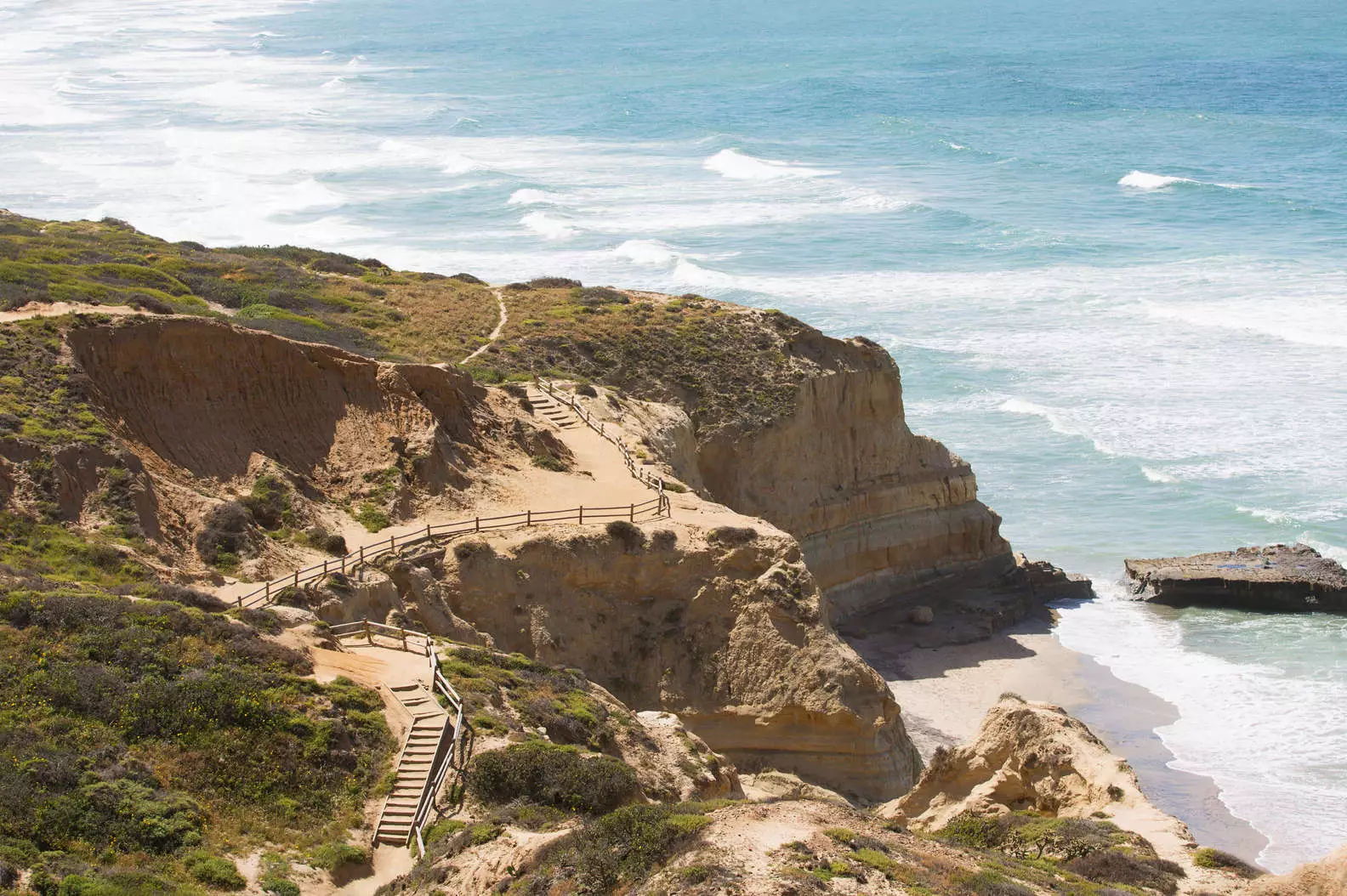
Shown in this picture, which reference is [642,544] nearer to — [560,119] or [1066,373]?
[1066,373]

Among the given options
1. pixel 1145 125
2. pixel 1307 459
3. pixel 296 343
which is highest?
pixel 1145 125

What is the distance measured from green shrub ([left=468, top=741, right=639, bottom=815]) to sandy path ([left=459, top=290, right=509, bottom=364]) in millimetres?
26042

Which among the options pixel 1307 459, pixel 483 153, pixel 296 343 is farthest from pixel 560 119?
pixel 296 343

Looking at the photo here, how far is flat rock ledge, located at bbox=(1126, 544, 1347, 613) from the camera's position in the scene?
49.9 meters

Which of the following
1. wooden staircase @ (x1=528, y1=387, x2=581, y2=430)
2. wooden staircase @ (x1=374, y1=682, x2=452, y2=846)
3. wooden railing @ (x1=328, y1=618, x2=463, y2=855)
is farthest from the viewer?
wooden staircase @ (x1=528, y1=387, x2=581, y2=430)

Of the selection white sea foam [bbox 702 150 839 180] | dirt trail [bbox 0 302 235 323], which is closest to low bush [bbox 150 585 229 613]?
dirt trail [bbox 0 302 235 323]

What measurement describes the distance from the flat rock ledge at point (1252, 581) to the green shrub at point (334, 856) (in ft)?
117

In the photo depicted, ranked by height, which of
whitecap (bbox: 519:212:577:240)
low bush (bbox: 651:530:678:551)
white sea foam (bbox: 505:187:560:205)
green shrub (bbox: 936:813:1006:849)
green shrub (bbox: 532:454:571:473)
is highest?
white sea foam (bbox: 505:187:560:205)

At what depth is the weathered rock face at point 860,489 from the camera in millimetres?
47188

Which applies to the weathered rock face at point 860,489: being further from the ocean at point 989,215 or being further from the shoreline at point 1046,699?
the ocean at point 989,215

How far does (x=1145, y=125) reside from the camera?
130m

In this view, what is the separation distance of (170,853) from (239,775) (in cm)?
238

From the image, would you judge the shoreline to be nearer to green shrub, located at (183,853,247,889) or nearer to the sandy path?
the sandy path

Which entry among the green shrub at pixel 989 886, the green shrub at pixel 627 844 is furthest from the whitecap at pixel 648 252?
the green shrub at pixel 989 886
